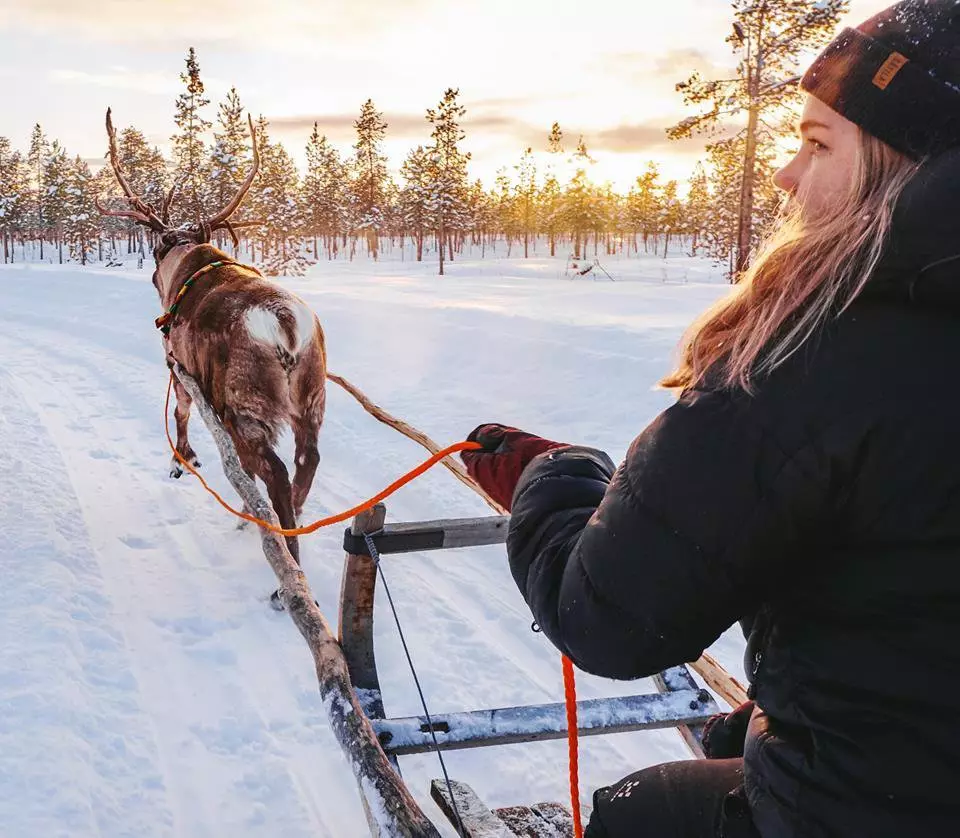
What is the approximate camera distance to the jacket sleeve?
105 cm

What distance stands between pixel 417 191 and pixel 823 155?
63.9 metres

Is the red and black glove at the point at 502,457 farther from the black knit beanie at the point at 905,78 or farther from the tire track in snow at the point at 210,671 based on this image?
the tire track in snow at the point at 210,671

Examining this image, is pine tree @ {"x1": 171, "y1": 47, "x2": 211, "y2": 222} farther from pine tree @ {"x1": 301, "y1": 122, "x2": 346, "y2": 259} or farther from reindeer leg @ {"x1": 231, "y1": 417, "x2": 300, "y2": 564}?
reindeer leg @ {"x1": 231, "y1": 417, "x2": 300, "y2": 564}

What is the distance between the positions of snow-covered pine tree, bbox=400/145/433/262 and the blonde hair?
2105 inches

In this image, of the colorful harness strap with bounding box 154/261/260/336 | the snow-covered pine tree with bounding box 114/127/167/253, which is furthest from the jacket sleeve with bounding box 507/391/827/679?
the snow-covered pine tree with bounding box 114/127/167/253

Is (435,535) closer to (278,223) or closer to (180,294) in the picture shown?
(180,294)

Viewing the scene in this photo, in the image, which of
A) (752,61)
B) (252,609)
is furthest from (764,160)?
(252,609)

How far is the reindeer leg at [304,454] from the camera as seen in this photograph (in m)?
5.86

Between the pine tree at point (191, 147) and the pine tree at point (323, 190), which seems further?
the pine tree at point (323, 190)

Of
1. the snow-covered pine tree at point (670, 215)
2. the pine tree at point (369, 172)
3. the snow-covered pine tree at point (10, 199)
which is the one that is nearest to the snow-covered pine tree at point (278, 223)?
the pine tree at point (369, 172)

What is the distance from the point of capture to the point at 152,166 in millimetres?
76062

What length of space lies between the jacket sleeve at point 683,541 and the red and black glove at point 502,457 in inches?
19.5

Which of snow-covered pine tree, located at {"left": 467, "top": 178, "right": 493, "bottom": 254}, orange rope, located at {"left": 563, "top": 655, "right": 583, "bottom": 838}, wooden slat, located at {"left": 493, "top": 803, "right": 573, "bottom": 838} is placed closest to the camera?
orange rope, located at {"left": 563, "top": 655, "right": 583, "bottom": 838}

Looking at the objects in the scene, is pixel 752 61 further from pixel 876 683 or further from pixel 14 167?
pixel 14 167
